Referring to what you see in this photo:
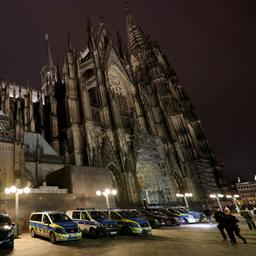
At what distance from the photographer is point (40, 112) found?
31859mm

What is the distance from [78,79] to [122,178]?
15974mm

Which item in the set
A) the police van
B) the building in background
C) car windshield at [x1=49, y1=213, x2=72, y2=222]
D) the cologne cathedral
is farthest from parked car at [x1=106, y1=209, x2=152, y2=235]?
the building in background

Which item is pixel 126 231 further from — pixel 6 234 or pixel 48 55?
pixel 48 55

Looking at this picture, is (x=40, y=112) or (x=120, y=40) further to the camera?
(x=120, y=40)

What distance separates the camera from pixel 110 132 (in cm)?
3206

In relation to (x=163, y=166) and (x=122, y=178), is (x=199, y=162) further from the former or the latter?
(x=122, y=178)

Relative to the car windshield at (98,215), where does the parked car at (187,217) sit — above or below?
below

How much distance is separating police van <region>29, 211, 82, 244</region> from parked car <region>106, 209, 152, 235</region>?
2935 millimetres

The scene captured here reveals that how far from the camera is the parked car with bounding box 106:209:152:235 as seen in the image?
39.2ft

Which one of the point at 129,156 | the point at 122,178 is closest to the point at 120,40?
the point at 129,156

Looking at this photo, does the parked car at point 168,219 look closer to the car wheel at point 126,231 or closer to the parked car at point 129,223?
the parked car at point 129,223

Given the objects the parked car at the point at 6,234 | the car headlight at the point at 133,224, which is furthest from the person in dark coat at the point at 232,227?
the parked car at the point at 6,234

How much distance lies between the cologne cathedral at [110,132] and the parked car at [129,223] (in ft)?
31.3

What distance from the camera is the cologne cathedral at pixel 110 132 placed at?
25.1m
